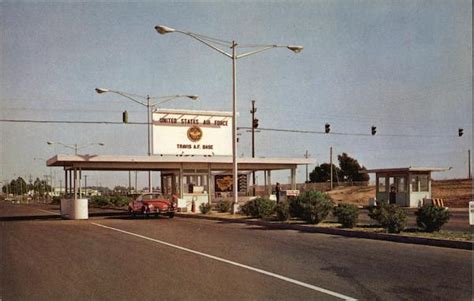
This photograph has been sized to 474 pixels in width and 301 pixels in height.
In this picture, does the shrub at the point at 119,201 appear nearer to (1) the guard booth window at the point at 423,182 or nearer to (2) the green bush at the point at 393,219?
(1) the guard booth window at the point at 423,182

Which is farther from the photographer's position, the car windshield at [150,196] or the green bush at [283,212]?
the car windshield at [150,196]

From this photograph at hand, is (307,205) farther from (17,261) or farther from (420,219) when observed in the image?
(17,261)

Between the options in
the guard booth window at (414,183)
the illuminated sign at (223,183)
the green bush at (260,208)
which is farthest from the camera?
the illuminated sign at (223,183)

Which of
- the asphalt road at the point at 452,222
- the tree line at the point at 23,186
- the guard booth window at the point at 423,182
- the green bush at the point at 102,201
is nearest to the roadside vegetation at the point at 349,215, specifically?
the asphalt road at the point at 452,222

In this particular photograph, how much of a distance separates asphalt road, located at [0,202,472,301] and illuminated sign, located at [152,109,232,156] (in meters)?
20.2

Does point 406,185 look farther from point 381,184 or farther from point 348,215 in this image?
point 348,215

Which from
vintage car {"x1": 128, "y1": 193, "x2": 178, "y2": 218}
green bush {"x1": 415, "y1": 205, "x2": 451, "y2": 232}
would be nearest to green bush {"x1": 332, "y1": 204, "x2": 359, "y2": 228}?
green bush {"x1": 415, "y1": 205, "x2": 451, "y2": 232}

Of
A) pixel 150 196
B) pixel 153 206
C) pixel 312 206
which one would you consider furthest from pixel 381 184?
pixel 312 206

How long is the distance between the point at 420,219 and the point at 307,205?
5.97 m

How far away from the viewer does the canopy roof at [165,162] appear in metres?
33.2

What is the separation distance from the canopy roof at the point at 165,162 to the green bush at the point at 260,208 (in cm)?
937

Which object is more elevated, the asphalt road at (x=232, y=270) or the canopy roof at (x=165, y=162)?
the canopy roof at (x=165, y=162)

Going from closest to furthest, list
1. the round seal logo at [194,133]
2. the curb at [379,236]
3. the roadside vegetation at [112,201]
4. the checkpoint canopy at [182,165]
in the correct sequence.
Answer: the curb at [379,236]
the checkpoint canopy at [182,165]
the round seal logo at [194,133]
the roadside vegetation at [112,201]

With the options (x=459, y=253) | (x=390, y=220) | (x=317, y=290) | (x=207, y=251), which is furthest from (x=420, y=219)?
(x=317, y=290)
